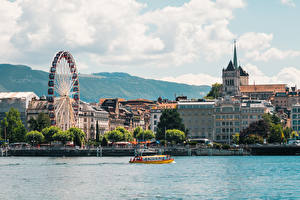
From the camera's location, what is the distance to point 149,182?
9944 cm

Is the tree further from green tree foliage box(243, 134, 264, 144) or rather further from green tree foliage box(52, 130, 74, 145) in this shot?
green tree foliage box(243, 134, 264, 144)

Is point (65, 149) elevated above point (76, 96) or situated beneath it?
situated beneath

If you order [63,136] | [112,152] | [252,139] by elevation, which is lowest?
[112,152]

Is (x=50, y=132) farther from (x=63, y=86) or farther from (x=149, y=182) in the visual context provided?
(x=149, y=182)

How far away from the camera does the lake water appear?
84.2 m

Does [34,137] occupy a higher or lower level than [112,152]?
higher

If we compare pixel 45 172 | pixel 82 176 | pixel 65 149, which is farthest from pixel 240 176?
pixel 65 149

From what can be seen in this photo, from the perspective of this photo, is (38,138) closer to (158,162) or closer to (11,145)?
(11,145)

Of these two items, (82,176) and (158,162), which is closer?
(82,176)

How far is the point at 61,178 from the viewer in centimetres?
10644

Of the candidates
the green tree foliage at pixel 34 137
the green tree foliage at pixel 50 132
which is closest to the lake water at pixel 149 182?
the green tree foliage at pixel 50 132

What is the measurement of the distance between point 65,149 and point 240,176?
271 ft

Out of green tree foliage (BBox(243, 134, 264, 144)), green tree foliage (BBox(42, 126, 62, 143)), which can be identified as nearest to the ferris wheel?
green tree foliage (BBox(42, 126, 62, 143))

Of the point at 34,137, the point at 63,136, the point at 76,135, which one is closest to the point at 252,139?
the point at 76,135
